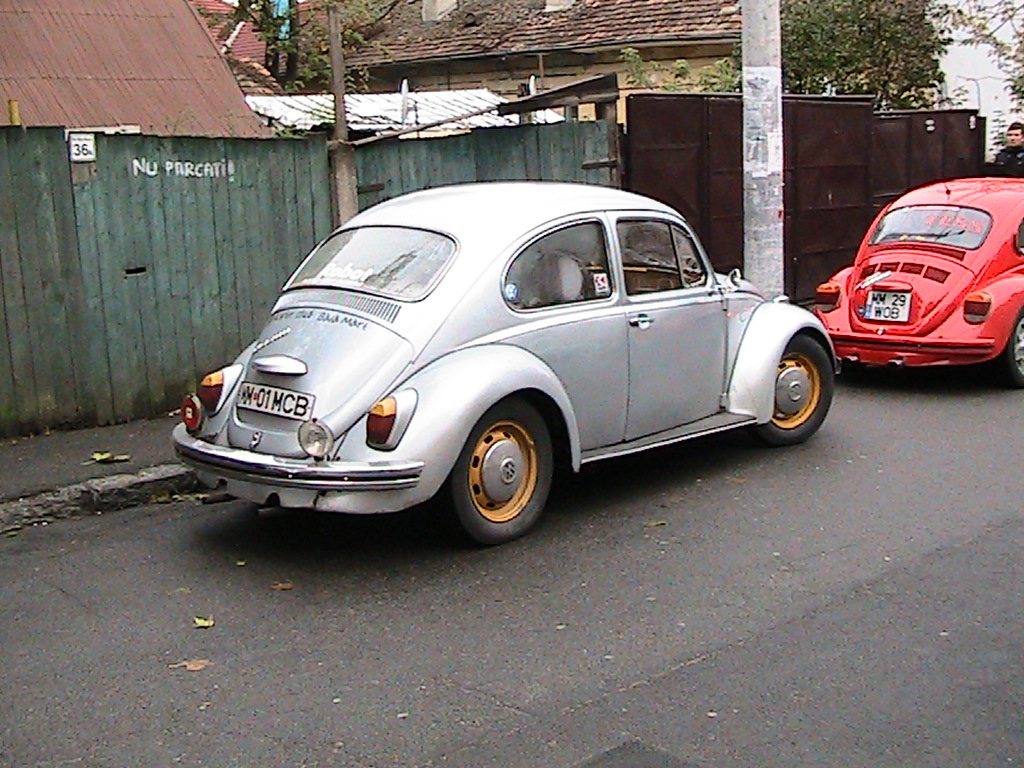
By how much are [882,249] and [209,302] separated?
222 inches

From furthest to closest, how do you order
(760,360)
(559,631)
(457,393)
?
(760,360) → (457,393) → (559,631)

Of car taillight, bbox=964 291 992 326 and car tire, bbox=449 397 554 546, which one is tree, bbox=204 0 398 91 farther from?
car tire, bbox=449 397 554 546

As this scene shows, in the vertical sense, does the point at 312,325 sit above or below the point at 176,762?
above

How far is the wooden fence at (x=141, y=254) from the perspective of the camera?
8.50 metres

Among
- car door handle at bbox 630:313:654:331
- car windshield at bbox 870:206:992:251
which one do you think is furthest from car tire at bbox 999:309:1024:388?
car door handle at bbox 630:313:654:331

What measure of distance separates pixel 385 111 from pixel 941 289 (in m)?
8.40

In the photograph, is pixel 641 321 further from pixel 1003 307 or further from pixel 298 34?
pixel 298 34

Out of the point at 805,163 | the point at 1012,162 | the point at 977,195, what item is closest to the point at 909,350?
the point at 977,195

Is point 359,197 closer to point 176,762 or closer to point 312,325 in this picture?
point 312,325

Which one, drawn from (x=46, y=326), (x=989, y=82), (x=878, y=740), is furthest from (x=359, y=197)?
(x=989, y=82)

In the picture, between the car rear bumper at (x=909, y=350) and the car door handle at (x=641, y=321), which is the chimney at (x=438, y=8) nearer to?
the car rear bumper at (x=909, y=350)

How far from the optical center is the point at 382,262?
706 cm

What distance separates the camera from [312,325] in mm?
6770

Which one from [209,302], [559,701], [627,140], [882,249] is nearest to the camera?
[559,701]
